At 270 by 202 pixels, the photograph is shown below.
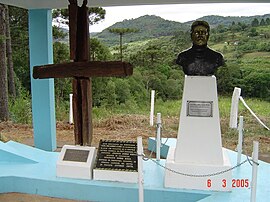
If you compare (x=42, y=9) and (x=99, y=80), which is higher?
(x=42, y=9)

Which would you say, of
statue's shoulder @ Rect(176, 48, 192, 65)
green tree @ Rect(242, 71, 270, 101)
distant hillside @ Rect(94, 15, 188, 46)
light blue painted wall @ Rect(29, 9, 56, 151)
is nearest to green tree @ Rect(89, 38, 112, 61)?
distant hillside @ Rect(94, 15, 188, 46)

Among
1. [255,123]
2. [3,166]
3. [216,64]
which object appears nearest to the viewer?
[216,64]

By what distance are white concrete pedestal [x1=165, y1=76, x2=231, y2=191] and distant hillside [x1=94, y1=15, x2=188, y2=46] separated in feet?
18.1

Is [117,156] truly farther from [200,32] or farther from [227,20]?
[227,20]

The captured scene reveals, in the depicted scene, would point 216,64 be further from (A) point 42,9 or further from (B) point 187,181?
(A) point 42,9

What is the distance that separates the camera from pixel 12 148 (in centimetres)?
475

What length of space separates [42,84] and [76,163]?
101 inches

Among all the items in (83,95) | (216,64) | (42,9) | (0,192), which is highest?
(42,9)

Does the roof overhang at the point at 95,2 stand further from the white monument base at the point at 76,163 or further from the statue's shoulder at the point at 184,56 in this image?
Answer: the white monument base at the point at 76,163

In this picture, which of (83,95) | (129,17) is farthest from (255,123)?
(83,95)

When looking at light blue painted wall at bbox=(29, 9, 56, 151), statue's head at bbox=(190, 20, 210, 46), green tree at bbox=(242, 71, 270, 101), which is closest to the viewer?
statue's head at bbox=(190, 20, 210, 46)

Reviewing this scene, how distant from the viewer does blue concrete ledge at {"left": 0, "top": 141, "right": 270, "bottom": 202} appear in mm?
3695

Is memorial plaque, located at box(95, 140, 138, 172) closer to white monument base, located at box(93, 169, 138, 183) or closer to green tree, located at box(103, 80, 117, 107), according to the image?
white monument base, located at box(93, 169, 138, 183)

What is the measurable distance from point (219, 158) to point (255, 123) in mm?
5070
